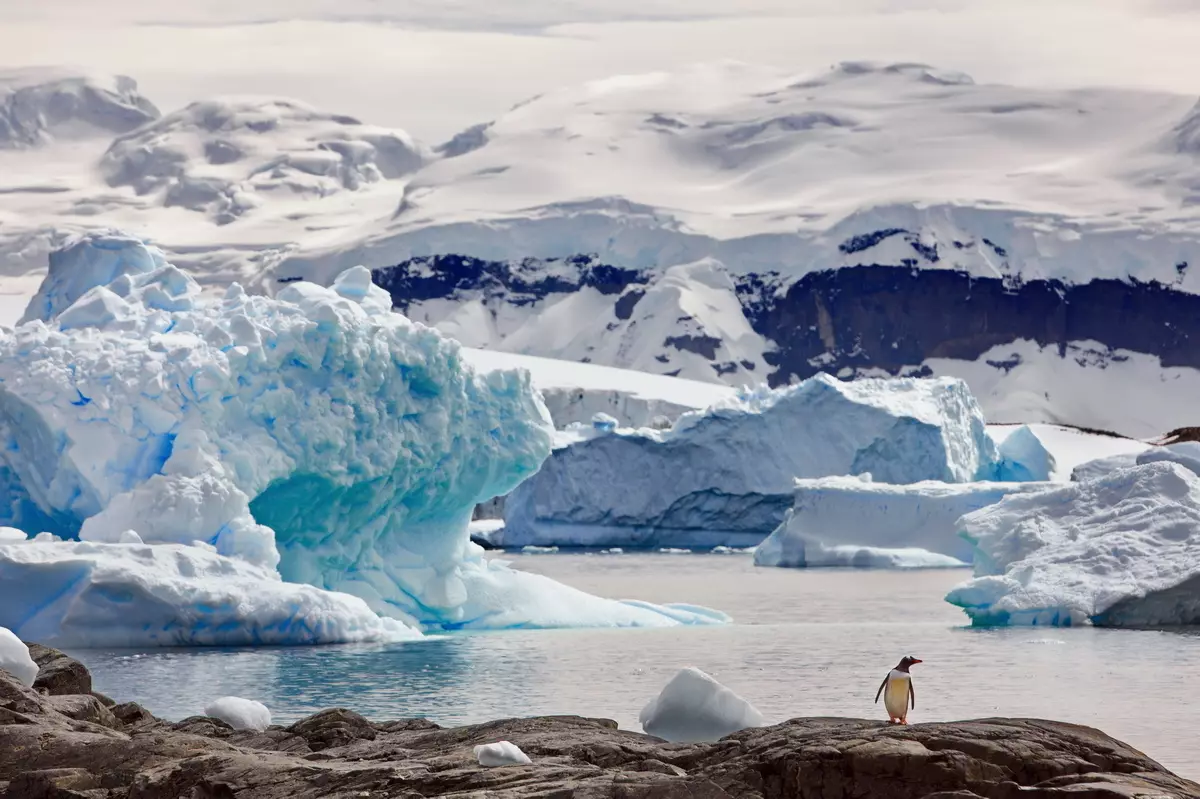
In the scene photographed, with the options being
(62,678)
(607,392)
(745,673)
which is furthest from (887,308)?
(62,678)

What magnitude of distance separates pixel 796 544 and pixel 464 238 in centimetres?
7183

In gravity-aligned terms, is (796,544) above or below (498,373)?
below

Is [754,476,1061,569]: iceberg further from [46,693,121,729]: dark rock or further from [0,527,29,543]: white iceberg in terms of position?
[46,693,121,729]: dark rock

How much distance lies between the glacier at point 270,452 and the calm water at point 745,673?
629 millimetres

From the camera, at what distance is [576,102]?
4820 inches

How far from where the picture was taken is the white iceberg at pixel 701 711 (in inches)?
253

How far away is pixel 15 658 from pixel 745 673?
612 cm

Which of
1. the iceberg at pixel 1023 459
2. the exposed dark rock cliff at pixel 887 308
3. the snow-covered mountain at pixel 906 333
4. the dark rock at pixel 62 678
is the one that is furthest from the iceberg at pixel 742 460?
→ the exposed dark rock cliff at pixel 887 308

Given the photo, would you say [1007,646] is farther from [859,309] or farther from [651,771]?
[859,309]

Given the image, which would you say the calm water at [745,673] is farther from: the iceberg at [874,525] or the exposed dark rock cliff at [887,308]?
the exposed dark rock cliff at [887,308]

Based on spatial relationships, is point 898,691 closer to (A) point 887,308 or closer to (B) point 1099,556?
(B) point 1099,556

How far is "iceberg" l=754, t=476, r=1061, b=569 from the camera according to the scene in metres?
25.2

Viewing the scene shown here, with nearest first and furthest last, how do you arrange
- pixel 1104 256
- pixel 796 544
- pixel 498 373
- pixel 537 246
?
1. pixel 498 373
2. pixel 796 544
3. pixel 1104 256
4. pixel 537 246

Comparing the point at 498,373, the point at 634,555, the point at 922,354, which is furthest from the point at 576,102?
the point at 498,373
